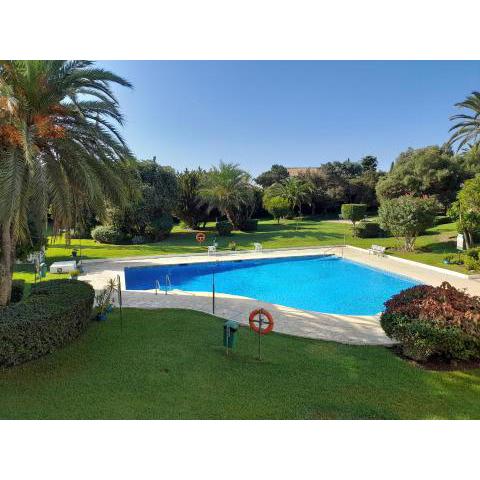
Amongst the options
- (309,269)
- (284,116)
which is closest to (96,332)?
(309,269)

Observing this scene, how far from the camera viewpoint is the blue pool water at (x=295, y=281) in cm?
1429

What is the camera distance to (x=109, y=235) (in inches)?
1016

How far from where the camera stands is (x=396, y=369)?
22.4 ft

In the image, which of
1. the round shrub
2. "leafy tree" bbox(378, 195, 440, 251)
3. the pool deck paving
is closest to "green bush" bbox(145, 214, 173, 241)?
the pool deck paving

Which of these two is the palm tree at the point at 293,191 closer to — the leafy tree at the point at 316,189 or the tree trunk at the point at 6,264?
the leafy tree at the point at 316,189

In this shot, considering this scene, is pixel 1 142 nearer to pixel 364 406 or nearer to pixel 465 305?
pixel 364 406

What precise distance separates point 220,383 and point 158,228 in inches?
873

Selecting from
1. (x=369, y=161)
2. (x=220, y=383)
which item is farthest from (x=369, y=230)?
(x=369, y=161)

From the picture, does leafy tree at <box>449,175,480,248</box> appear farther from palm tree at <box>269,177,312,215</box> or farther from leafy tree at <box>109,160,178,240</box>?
palm tree at <box>269,177,312,215</box>

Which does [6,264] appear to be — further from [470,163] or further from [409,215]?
[470,163]

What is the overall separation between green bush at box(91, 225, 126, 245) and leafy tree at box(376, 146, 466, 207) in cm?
2668

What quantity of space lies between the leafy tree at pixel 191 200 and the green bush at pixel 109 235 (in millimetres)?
7548

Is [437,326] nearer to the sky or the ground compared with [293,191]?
nearer to the ground

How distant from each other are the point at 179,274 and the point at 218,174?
16.1 meters
